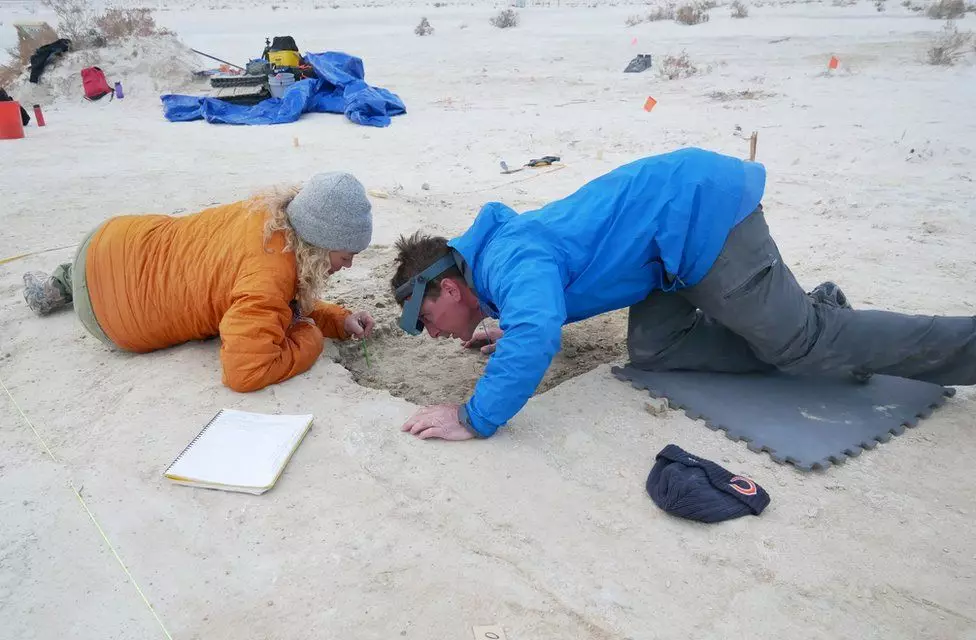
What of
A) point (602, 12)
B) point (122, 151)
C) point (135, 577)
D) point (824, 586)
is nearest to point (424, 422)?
point (135, 577)

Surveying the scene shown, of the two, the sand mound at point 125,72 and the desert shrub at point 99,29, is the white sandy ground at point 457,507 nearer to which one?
the sand mound at point 125,72

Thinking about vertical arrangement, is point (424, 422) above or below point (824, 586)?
above

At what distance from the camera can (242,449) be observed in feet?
8.46

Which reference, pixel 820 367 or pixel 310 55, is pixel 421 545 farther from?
pixel 310 55

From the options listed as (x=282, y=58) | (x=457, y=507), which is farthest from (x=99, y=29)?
(x=457, y=507)

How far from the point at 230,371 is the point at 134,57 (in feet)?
36.0

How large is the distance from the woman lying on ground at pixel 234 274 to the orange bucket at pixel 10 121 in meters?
6.58

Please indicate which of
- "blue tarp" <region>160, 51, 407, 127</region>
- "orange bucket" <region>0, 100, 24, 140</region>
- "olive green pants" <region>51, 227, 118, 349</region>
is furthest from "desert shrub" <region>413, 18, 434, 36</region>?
"olive green pants" <region>51, 227, 118, 349</region>

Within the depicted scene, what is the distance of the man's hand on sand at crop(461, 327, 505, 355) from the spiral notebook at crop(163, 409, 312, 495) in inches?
48.3

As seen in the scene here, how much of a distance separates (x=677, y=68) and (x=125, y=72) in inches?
352

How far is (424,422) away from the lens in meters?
2.68

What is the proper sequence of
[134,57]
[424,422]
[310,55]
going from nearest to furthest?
[424,422] < [310,55] < [134,57]

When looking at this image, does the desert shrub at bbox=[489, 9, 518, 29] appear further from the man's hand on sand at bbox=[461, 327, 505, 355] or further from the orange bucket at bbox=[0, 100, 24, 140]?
the man's hand on sand at bbox=[461, 327, 505, 355]

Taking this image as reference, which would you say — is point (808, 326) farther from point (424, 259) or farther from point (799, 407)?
point (424, 259)
